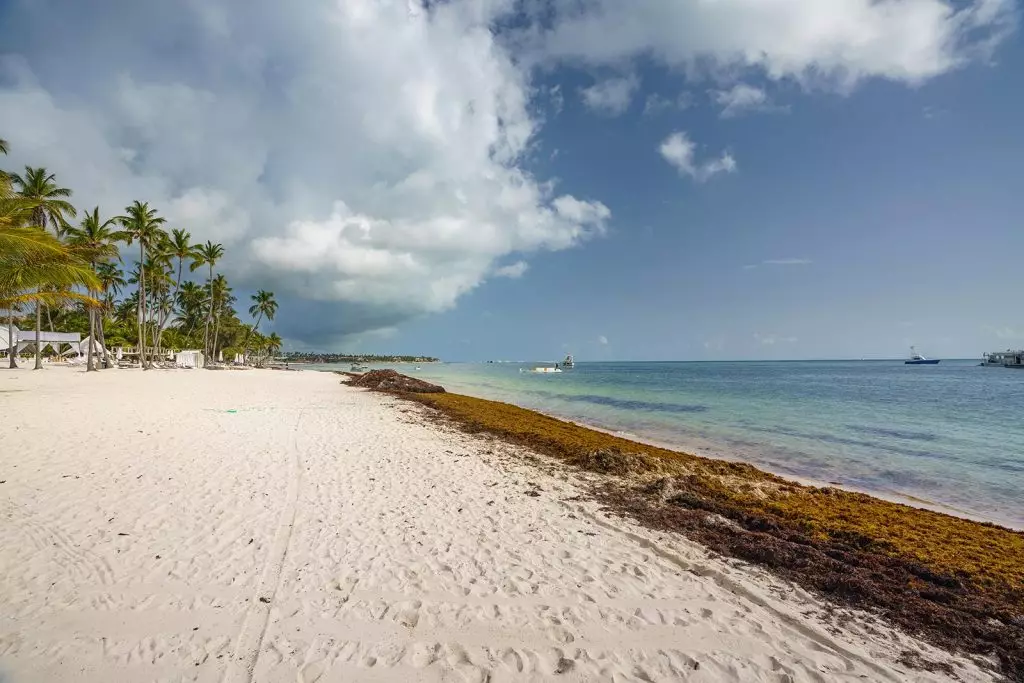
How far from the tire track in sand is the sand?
0.02 meters

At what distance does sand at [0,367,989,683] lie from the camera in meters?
3.45

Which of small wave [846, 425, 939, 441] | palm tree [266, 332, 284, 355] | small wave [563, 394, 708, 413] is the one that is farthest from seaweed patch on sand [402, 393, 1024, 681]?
palm tree [266, 332, 284, 355]

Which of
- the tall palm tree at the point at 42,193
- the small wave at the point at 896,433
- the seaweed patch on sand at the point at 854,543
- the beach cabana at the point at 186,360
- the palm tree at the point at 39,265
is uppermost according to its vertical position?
the tall palm tree at the point at 42,193

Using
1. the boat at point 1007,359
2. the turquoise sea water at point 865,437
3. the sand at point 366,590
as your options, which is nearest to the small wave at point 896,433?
the turquoise sea water at point 865,437

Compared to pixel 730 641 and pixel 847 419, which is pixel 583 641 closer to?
pixel 730 641

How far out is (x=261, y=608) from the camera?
4051 mm

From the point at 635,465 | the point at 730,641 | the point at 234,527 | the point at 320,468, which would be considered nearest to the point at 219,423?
the point at 320,468

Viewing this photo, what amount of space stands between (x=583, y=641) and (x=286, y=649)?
2395mm

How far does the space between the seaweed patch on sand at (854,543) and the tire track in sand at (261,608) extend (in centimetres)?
495

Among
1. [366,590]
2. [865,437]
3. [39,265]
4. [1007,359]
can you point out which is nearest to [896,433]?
[865,437]

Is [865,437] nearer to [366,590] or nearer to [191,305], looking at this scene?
[366,590]

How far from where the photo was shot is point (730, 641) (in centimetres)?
388

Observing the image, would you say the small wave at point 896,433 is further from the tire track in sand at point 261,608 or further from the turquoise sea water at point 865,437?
the tire track in sand at point 261,608

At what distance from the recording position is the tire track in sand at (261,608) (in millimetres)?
3268
